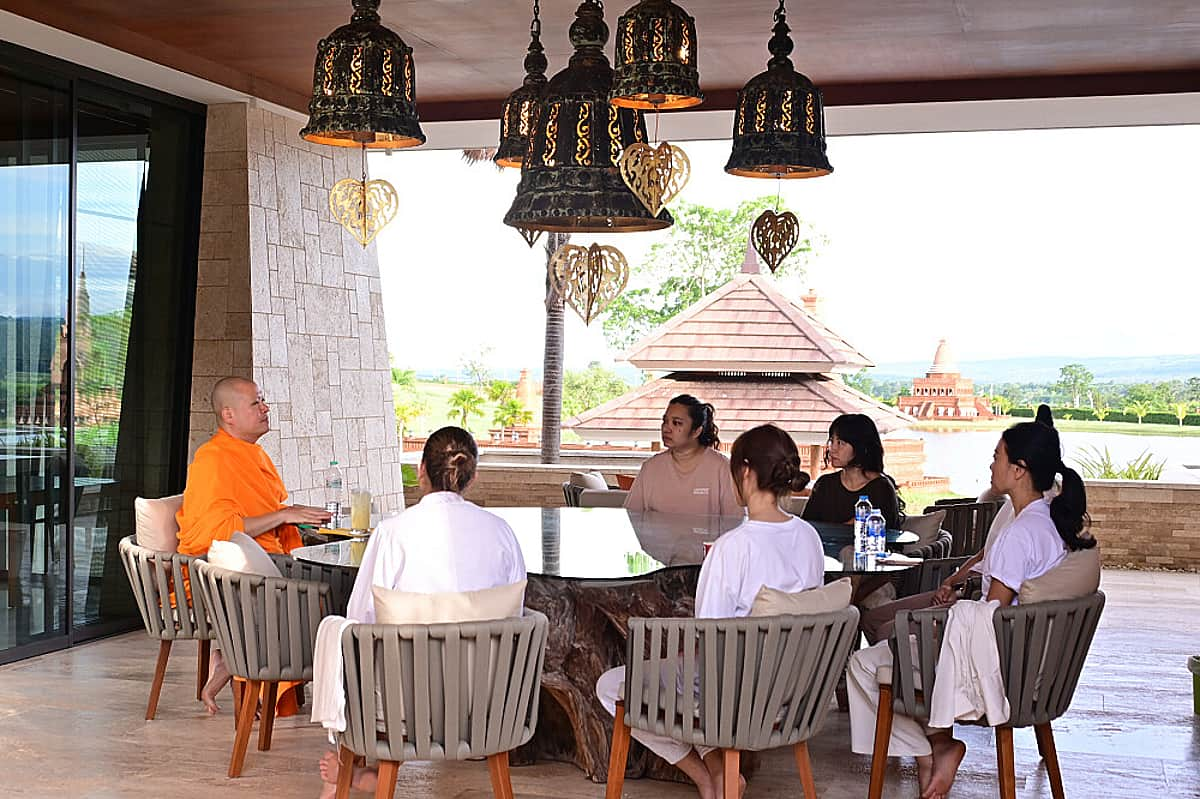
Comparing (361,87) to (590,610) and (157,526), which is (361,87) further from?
(157,526)

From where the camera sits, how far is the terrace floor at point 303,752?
4.55 meters

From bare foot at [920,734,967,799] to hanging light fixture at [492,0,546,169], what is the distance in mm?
2443

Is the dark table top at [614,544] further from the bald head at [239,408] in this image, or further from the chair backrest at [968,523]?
the chair backrest at [968,523]

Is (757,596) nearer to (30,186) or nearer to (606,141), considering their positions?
(606,141)

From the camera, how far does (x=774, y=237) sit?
5777 mm

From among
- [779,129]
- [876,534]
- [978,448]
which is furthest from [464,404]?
[779,129]

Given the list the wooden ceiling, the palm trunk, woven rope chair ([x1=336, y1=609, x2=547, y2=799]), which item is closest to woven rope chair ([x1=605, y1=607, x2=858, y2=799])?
woven rope chair ([x1=336, y1=609, x2=547, y2=799])

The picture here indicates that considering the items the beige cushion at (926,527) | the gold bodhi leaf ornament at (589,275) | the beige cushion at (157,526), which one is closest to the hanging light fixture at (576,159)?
the gold bodhi leaf ornament at (589,275)

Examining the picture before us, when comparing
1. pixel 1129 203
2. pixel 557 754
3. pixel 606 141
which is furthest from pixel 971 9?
pixel 1129 203

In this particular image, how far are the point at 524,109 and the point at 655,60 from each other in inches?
27.0

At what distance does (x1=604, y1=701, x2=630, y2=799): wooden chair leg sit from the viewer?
395 centimetres

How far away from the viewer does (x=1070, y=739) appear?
532 cm

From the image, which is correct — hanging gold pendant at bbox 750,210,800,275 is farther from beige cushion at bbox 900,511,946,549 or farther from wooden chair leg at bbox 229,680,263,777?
wooden chair leg at bbox 229,680,263,777

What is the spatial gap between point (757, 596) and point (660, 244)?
26755 millimetres
